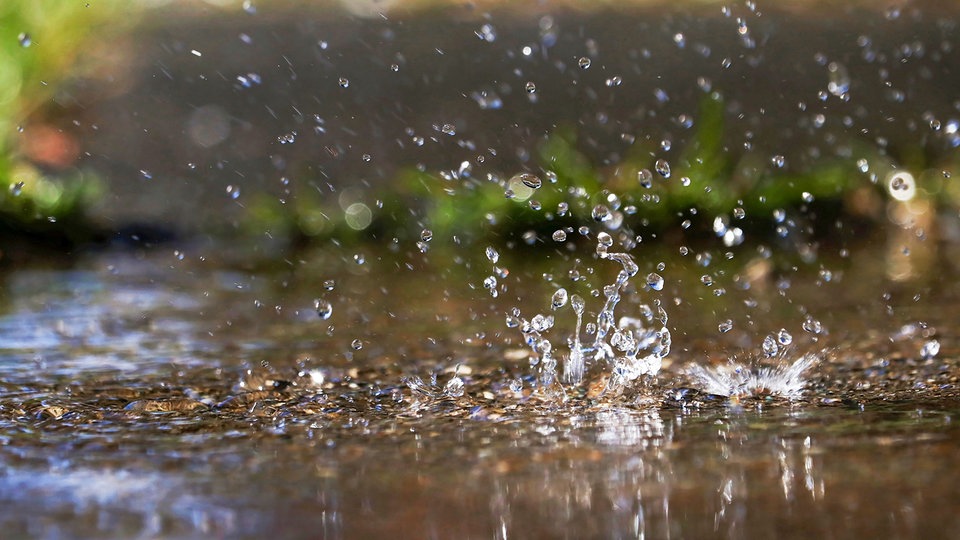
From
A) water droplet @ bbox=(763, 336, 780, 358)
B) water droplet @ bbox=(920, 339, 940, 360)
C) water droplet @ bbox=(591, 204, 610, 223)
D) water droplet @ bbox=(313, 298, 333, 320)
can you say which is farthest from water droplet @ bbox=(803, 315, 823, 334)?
water droplet @ bbox=(591, 204, 610, 223)

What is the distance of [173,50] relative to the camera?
7363 mm

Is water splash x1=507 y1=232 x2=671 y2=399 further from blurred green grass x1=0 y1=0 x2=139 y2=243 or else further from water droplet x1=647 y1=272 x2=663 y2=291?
blurred green grass x1=0 y1=0 x2=139 y2=243

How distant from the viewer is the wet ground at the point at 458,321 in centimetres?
177

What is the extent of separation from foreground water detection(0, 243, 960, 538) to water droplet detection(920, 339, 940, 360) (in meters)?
0.02

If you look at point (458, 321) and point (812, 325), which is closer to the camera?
point (812, 325)

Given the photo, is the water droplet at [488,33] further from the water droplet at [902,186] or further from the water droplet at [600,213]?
the water droplet at [902,186]

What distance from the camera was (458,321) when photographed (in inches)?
160

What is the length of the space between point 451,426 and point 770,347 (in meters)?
1.30

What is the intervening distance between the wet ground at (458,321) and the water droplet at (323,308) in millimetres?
24

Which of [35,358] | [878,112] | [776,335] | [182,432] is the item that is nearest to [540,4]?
[878,112]

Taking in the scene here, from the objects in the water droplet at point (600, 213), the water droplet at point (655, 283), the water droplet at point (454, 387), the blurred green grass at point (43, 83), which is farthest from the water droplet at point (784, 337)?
the blurred green grass at point (43, 83)

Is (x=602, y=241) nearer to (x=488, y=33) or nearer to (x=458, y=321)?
(x=458, y=321)

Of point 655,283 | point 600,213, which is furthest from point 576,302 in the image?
point 600,213

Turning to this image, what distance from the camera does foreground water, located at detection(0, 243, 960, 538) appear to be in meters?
1.67
